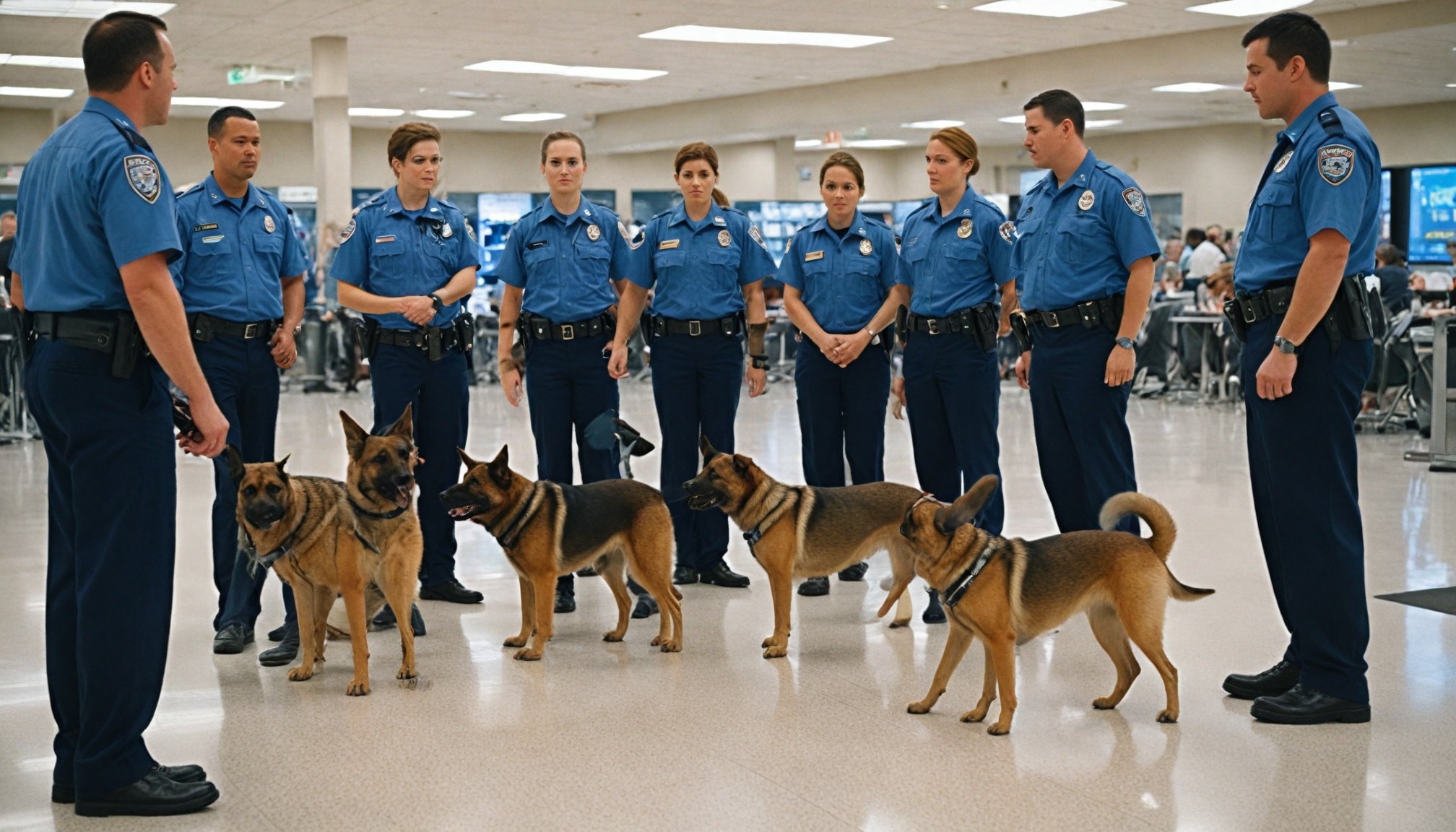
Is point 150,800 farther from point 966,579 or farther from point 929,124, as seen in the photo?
point 929,124

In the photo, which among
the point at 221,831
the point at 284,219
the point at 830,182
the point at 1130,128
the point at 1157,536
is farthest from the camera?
the point at 1130,128

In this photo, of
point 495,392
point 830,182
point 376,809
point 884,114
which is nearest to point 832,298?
point 830,182

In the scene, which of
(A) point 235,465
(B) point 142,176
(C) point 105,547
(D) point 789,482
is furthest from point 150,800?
(D) point 789,482

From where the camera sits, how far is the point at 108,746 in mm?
2803

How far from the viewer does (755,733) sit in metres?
3.43

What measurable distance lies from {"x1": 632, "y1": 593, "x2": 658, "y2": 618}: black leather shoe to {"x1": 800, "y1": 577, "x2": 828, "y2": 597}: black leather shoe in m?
0.67

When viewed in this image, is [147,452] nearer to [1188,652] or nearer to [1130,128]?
[1188,652]

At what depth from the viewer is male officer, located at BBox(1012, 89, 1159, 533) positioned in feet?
13.4

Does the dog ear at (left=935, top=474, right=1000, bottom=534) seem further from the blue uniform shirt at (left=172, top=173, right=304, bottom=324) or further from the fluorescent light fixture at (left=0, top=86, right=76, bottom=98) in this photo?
the fluorescent light fixture at (left=0, top=86, right=76, bottom=98)

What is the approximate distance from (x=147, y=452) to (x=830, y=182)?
116 inches

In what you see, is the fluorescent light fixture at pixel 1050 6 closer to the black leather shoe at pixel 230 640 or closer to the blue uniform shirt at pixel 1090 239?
the blue uniform shirt at pixel 1090 239

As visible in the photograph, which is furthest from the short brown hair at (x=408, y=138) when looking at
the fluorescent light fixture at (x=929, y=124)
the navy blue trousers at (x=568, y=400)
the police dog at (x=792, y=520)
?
the fluorescent light fixture at (x=929, y=124)

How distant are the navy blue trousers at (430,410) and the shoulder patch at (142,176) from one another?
2.06m

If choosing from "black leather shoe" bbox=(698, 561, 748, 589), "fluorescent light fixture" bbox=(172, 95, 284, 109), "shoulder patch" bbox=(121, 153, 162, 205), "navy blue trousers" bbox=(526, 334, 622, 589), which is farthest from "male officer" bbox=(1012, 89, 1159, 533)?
"fluorescent light fixture" bbox=(172, 95, 284, 109)
